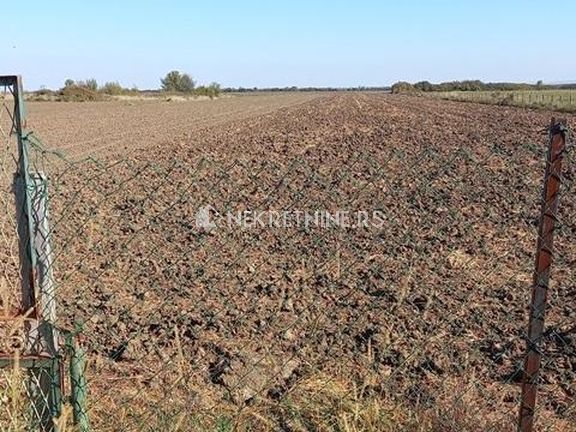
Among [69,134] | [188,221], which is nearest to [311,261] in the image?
[188,221]

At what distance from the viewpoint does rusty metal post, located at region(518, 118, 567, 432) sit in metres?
3.17

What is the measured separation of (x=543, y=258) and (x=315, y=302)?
318 centimetres

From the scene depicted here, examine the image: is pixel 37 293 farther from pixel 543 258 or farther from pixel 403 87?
pixel 403 87

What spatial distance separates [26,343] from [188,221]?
21.1 feet

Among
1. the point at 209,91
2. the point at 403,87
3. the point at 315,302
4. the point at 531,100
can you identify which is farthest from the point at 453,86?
the point at 315,302

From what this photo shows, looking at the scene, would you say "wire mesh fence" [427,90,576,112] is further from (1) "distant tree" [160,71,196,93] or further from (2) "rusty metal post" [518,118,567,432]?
(1) "distant tree" [160,71,196,93]

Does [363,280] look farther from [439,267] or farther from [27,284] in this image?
[27,284]

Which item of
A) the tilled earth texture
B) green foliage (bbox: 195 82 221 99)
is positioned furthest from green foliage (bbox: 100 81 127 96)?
the tilled earth texture

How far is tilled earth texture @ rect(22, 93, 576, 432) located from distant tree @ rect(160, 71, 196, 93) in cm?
12687

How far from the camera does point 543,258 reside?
334 centimetres

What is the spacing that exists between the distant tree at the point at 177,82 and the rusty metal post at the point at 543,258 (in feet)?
444

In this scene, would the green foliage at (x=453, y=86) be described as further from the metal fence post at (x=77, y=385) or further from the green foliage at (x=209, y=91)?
the metal fence post at (x=77, y=385)

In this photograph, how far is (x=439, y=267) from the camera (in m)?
7.29

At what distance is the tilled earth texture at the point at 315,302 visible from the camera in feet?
13.4
